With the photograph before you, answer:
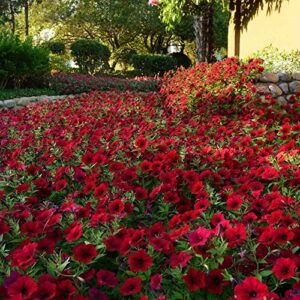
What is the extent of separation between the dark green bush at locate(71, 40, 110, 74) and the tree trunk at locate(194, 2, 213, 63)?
24.1 feet

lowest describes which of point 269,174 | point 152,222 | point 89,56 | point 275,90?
point 152,222

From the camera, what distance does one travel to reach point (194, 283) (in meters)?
1.56

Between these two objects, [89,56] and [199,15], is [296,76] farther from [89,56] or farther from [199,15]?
[89,56]

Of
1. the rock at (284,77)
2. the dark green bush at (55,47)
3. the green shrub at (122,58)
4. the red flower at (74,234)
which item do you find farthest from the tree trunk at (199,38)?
the red flower at (74,234)

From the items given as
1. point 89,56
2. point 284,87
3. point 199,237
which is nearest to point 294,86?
point 284,87

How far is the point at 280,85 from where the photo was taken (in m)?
6.54

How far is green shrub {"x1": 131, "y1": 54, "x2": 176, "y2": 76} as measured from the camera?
2062 centimetres

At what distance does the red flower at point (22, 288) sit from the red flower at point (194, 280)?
1.61 ft

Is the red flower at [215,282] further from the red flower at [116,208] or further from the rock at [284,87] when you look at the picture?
the rock at [284,87]

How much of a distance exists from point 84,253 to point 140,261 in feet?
0.66

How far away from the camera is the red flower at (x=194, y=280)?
1.55m

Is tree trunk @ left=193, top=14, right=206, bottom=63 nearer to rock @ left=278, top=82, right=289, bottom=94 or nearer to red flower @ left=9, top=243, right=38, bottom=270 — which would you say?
rock @ left=278, top=82, right=289, bottom=94

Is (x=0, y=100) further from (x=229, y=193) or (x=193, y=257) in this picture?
(x=193, y=257)

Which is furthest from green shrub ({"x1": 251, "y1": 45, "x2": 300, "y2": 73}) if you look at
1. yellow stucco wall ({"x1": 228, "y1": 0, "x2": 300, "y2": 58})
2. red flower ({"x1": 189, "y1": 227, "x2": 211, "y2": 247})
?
red flower ({"x1": 189, "y1": 227, "x2": 211, "y2": 247})
